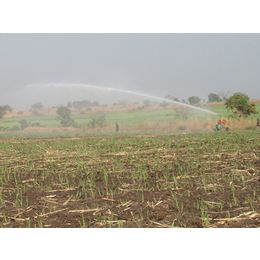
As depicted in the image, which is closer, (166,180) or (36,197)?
(36,197)

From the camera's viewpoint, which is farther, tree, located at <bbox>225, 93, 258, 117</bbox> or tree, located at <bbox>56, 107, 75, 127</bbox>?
tree, located at <bbox>56, 107, 75, 127</bbox>

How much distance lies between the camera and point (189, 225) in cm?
326

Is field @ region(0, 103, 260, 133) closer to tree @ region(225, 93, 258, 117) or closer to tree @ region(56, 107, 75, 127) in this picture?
tree @ region(56, 107, 75, 127)

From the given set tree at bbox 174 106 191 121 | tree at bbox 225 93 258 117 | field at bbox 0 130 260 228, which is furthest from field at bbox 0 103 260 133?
field at bbox 0 130 260 228

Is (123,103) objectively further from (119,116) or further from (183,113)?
(183,113)

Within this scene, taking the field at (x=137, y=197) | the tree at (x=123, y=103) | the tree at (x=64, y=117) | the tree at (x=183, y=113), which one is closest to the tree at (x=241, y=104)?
the tree at (x=183, y=113)

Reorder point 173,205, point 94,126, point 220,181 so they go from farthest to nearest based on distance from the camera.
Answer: point 94,126 < point 220,181 < point 173,205

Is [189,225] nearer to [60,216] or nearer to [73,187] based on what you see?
[60,216]

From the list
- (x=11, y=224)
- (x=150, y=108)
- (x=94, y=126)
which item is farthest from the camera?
(x=150, y=108)

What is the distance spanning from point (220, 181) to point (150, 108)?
48866 mm

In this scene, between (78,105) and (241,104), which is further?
(78,105)

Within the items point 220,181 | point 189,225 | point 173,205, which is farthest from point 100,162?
point 189,225

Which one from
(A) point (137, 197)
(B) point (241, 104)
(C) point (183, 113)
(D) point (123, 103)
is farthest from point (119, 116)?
(A) point (137, 197)

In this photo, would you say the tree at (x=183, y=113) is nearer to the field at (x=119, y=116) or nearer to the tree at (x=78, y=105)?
the field at (x=119, y=116)
